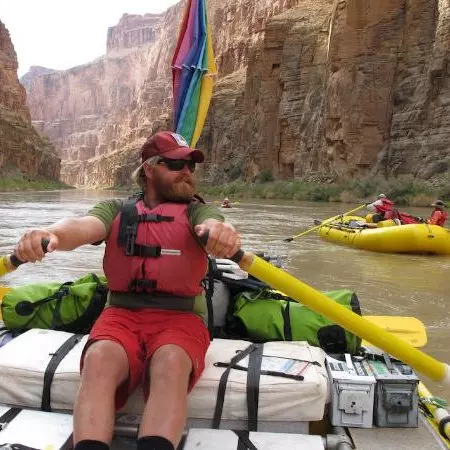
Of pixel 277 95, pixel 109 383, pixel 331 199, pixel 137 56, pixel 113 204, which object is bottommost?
pixel 331 199

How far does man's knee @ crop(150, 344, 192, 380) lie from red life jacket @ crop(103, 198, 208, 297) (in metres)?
0.28

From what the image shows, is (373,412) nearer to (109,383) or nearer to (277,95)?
(109,383)

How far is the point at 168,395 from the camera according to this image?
5.83 ft

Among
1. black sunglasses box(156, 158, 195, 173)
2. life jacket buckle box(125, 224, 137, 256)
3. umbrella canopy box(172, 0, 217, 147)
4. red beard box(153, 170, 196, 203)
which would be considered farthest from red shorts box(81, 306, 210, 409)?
umbrella canopy box(172, 0, 217, 147)

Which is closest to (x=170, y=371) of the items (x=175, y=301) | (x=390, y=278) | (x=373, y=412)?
(x=175, y=301)

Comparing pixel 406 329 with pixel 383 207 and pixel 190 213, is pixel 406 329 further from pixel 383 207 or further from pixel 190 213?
pixel 383 207

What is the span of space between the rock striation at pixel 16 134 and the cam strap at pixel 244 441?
6122 cm

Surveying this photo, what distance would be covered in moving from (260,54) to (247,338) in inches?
1857

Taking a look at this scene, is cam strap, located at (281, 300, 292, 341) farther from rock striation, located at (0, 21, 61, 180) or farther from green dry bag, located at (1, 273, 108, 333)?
rock striation, located at (0, 21, 61, 180)

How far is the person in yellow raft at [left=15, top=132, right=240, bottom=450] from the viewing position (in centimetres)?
174

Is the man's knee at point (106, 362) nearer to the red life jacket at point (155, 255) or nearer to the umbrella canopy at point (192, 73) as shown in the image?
the red life jacket at point (155, 255)

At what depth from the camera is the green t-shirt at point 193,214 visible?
2.19 metres

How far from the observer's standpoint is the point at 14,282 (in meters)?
6.66

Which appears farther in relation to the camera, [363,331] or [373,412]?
[373,412]
